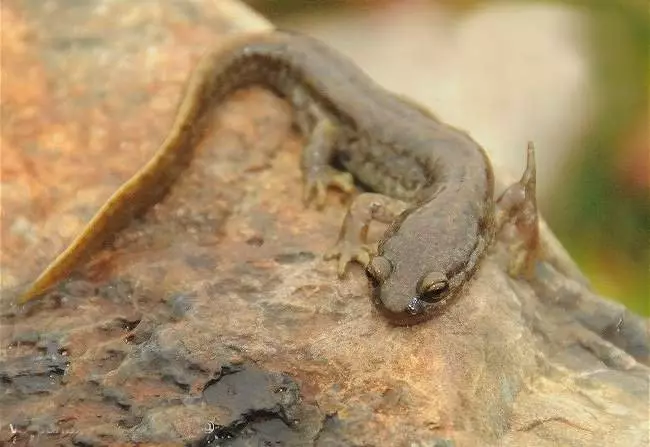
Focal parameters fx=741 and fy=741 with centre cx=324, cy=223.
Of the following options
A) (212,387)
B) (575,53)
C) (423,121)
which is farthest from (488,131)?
(212,387)

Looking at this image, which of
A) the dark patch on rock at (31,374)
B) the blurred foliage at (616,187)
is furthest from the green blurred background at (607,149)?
the dark patch on rock at (31,374)

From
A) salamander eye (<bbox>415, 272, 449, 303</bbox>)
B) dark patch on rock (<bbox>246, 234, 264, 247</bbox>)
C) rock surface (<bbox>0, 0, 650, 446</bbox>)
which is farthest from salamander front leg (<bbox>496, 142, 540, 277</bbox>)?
dark patch on rock (<bbox>246, 234, 264, 247</bbox>)

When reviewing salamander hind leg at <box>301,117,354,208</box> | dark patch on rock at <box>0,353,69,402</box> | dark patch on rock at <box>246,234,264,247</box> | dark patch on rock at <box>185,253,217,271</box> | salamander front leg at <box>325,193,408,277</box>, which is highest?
salamander front leg at <box>325,193,408,277</box>

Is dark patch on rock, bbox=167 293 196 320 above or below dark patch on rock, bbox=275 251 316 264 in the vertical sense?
below

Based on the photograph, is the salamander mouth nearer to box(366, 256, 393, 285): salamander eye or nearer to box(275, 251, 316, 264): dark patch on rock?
box(366, 256, 393, 285): salamander eye

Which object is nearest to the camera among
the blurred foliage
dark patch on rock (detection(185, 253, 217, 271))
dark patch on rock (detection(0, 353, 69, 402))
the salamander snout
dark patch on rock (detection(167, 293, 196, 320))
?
dark patch on rock (detection(0, 353, 69, 402))

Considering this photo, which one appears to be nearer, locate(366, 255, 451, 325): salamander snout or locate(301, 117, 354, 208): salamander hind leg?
locate(366, 255, 451, 325): salamander snout
